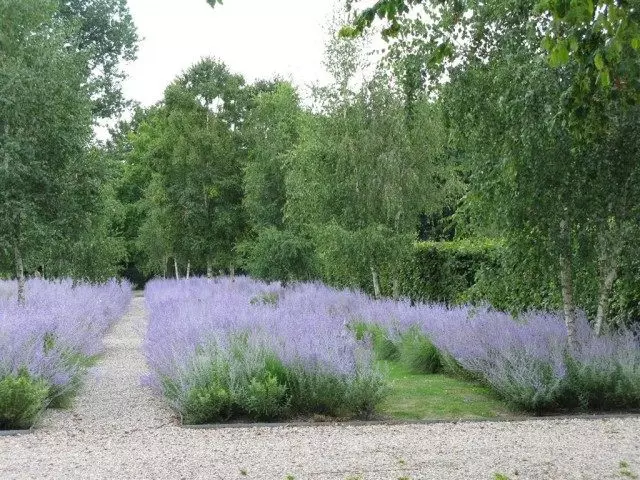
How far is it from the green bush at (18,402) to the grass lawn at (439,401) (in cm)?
331

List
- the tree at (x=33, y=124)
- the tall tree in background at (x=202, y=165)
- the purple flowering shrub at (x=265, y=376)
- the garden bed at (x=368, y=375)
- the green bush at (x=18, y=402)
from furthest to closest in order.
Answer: the tall tree in background at (x=202, y=165), the tree at (x=33, y=124), the garden bed at (x=368, y=375), the purple flowering shrub at (x=265, y=376), the green bush at (x=18, y=402)

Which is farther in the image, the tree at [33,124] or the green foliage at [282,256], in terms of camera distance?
the green foliage at [282,256]

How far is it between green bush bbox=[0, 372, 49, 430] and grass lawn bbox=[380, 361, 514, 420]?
3.31 meters

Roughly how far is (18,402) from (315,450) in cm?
283

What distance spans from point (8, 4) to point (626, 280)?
11.6 meters

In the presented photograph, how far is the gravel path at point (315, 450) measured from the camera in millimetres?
5414

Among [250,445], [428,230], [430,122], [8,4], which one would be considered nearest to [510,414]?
[250,445]

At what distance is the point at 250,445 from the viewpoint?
628cm

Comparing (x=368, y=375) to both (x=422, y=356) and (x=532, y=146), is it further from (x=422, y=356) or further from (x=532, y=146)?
(x=422, y=356)

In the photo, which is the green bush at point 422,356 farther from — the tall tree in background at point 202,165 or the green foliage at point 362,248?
the tall tree in background at point 202,165

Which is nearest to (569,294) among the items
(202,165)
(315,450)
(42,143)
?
(315,450)

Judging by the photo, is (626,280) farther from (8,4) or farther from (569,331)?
(8,4)

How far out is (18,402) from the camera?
695 centimetres

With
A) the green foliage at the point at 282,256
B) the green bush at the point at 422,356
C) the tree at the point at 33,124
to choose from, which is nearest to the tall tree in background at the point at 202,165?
the green foliage at the point at 282,256
